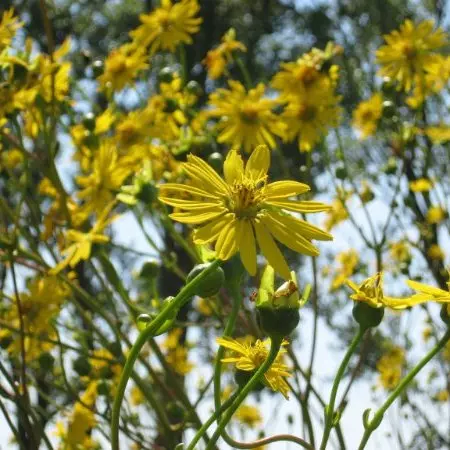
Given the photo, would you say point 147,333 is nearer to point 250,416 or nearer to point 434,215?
point 434,215

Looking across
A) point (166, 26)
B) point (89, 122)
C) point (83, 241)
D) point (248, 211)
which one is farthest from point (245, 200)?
point (166, 26)

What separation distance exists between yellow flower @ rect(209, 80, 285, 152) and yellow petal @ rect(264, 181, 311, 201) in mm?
1167

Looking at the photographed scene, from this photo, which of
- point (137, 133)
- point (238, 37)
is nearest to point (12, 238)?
point (137, 133)

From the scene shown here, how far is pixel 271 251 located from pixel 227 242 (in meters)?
0.05

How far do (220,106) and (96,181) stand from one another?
0.50 meters

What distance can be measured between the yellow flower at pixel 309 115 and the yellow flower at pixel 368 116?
729mm

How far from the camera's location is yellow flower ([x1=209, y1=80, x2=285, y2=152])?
7.29ft

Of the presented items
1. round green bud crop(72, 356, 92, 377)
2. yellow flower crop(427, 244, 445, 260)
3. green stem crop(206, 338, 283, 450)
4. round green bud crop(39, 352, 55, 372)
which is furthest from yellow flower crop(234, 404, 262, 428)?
green stem crop(206, 338, 283, 450)

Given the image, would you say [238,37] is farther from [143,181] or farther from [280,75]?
[143,181]

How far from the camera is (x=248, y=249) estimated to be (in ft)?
3.07

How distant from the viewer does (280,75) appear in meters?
2.21

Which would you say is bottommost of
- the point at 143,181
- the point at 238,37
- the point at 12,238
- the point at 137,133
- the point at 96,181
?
the point at 12,238

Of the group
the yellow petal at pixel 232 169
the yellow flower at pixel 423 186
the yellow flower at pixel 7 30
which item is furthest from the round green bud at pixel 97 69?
the yellow petal at pixel 232 169

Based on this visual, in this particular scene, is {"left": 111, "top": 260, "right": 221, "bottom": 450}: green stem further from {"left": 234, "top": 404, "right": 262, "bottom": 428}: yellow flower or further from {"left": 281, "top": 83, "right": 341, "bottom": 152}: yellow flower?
{"left": 234, "top": 404, "right": 262, "bottom": 428}: yellow flower
